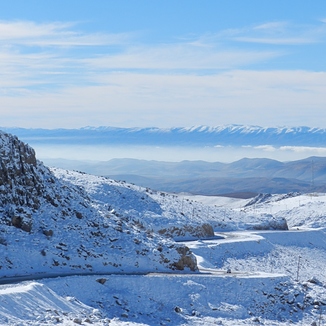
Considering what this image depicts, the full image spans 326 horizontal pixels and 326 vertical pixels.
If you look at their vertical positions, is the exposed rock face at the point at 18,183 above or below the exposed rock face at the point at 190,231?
above

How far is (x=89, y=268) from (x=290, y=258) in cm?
2393

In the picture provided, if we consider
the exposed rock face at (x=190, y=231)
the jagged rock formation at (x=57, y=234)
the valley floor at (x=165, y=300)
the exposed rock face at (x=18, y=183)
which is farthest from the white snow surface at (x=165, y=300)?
the exposed rock face at (x=190, y=231)

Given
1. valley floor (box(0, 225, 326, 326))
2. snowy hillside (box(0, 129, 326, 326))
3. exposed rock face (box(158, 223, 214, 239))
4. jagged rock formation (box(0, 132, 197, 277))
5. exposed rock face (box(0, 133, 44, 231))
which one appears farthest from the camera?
exposed rock face (box(158, 223, 214, 239))

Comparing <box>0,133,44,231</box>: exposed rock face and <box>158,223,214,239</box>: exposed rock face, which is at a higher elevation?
<box>0,133,44,231</box>: exposed rock face

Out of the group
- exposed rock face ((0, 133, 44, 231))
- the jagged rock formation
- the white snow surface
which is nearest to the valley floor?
the white snow surface

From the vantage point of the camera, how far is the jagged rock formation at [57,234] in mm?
36250

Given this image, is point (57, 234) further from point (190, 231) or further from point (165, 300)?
point (190, 231)

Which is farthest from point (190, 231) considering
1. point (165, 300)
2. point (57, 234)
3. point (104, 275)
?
point (165, 300)

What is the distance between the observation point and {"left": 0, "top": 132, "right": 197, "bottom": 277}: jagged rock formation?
119 feet

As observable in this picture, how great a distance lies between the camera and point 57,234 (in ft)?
127

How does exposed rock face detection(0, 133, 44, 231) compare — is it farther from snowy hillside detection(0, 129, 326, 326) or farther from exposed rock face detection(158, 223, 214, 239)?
exposed rock face detection(158, 223, 214, 239)

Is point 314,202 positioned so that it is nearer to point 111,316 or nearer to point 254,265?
point 254,265

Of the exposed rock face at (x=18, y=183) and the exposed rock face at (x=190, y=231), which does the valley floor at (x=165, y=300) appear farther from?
the exposed rock face at (x=190, y=231)

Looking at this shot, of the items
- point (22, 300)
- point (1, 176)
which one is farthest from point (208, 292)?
point (1, 176)
